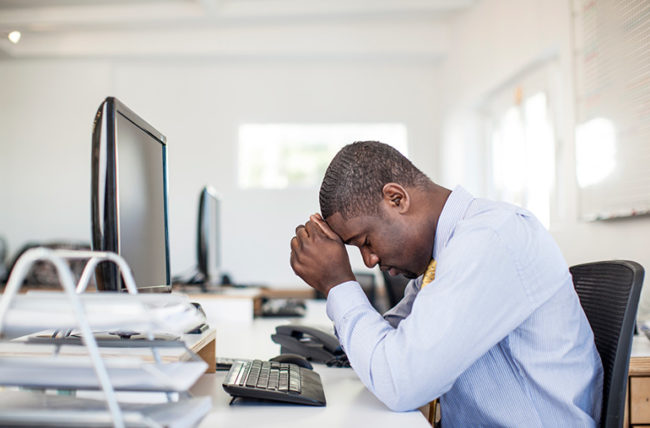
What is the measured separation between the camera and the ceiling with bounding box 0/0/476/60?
4434 mm

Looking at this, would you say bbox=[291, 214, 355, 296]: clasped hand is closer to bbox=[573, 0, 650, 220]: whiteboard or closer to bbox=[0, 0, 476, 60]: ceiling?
bbox=[573, 0, 650, 220]: whiteboard

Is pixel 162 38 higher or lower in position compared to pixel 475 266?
higher

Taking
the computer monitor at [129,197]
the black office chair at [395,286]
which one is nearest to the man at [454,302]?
the computer monitor at [129,197]

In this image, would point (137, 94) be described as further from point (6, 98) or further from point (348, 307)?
point (348, 307)

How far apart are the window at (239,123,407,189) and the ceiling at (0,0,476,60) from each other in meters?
0.65

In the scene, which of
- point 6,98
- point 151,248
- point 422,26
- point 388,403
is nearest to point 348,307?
point 388,403

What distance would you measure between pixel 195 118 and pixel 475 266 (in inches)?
178

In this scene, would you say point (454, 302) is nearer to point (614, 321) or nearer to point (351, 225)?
point (351, 225)

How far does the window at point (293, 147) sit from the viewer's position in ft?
16.6

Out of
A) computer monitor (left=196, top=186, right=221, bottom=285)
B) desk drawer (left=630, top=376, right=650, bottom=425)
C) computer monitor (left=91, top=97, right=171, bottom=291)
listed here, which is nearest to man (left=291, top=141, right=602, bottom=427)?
computer monitor (left=91, top=97, right=171, bottom=291)

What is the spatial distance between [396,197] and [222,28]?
4.24m

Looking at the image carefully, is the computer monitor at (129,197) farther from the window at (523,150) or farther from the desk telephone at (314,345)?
the window at (523,150)

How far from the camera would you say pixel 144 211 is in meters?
1.13

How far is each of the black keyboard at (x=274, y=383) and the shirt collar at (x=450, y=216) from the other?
36 centimetres
